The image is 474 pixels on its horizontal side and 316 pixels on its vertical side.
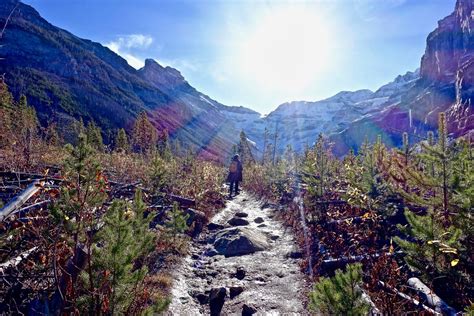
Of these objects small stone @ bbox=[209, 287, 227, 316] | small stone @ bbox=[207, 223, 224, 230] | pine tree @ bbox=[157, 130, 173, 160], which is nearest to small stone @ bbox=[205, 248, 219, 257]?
small stone @ bbox=[207, 223, 224, 230]

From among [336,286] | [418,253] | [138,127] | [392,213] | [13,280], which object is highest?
[138,127]

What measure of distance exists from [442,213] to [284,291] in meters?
3.41

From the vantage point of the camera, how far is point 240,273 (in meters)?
7.79

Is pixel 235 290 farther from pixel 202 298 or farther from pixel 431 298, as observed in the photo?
pixel 431 298

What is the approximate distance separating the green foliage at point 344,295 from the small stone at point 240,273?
3.92 meters

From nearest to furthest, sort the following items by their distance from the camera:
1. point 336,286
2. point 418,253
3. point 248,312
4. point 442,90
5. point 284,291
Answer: point 336,286
point 418,253
point 248,312
point 284,291
point 442,90

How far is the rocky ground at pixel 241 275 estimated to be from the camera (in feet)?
19.8

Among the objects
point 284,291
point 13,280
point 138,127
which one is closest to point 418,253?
point 284,291

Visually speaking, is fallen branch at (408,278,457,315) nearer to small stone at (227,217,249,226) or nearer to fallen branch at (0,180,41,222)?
fallen branch at (0,180,41,222)

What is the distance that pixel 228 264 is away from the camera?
8375 mm

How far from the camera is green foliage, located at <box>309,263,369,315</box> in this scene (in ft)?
12.0

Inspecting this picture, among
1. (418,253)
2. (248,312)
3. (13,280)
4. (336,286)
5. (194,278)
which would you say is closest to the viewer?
(336,286)

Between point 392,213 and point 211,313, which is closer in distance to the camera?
point 211,313

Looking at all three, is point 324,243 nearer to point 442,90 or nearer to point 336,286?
point 336,286
